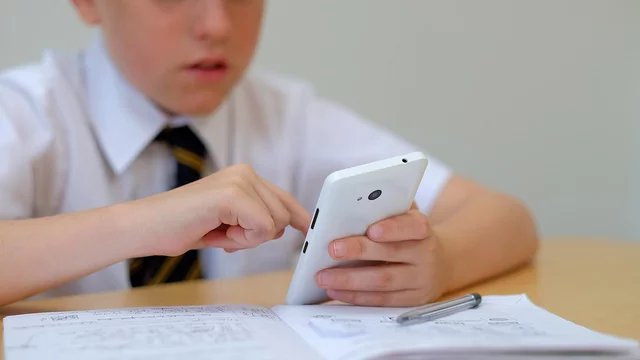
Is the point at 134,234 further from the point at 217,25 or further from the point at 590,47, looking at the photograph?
the point at 590,47

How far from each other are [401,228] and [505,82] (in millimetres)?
965

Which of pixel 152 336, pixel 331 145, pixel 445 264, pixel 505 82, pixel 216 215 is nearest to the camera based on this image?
pixel 152 336

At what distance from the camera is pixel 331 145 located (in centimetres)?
101

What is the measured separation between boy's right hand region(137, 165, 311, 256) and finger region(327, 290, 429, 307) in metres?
0.08

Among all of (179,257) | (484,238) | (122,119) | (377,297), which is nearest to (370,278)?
(377,297)

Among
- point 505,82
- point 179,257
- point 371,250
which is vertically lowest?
point 179,257

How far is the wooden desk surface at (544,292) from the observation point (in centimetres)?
62

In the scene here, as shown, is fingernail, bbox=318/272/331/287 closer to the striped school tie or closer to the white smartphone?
the white smartphone

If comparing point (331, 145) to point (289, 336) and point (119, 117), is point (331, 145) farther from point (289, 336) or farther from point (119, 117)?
point (289, 336)

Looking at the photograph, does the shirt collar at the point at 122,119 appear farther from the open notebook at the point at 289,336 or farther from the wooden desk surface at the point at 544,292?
the open notebook at the point at 289,336

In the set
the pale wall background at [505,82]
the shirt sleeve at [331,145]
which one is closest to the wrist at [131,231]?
the shirt sleeve at [331,145]

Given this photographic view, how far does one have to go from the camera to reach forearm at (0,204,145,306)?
0.59 metres

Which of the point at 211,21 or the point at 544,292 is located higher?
the point at 211,21

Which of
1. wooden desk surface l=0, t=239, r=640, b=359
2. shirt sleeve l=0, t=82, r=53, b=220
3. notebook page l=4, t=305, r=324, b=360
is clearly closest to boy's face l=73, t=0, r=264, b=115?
shirt sleeve l=0, t=82, r=53, b=220
